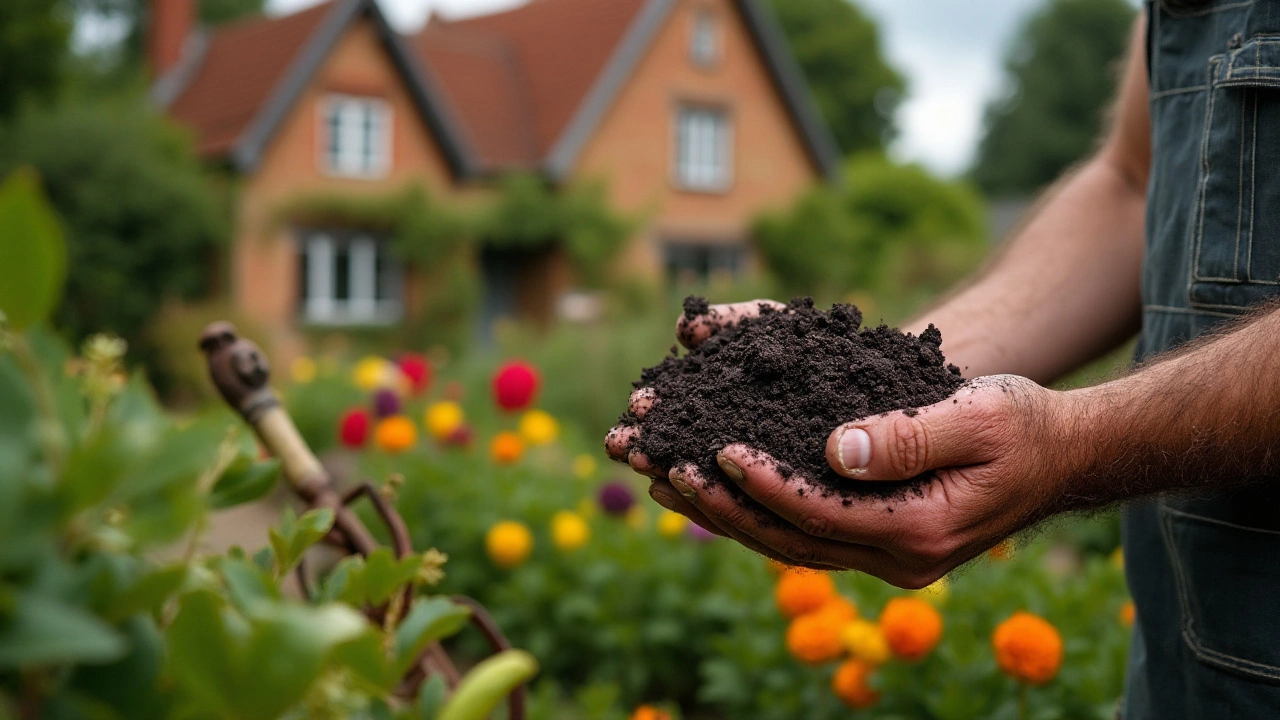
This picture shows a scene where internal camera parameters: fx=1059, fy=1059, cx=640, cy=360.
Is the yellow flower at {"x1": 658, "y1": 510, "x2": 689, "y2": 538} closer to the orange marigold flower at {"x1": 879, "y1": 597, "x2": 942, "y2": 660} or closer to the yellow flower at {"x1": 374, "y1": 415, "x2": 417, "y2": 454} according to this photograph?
the yellow flower at {"x1": 374, "y1": 415, "x2": 417, "y2": 454}

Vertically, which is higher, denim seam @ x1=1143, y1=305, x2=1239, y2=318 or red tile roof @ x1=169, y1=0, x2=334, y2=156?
red tile roof @ x1=169, y1=0, x2=334, y2=156

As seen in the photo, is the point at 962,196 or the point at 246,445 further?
the point at 962,196

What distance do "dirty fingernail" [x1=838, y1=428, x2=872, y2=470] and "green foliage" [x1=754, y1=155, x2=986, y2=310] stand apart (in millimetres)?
10519

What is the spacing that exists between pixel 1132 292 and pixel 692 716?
7.10ft

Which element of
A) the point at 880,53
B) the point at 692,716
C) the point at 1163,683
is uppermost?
the point at 880,53

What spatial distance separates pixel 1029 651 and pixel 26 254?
1818 millimetres

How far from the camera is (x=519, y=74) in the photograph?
1819cm

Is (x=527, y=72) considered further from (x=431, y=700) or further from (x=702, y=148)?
(x=431, y=700)

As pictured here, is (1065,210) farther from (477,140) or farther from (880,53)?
(880,53)

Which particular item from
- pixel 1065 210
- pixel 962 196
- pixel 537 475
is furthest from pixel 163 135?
pixel 962 196

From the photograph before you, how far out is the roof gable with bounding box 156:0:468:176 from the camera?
14234mm

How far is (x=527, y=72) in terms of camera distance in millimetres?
18094

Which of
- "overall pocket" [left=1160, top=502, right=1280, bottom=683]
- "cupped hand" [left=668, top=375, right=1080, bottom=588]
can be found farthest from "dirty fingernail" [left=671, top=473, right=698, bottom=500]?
"overall pocket" [left=1160, top=502, right=1280, bottom=683]

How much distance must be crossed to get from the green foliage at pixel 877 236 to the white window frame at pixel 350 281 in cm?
619
